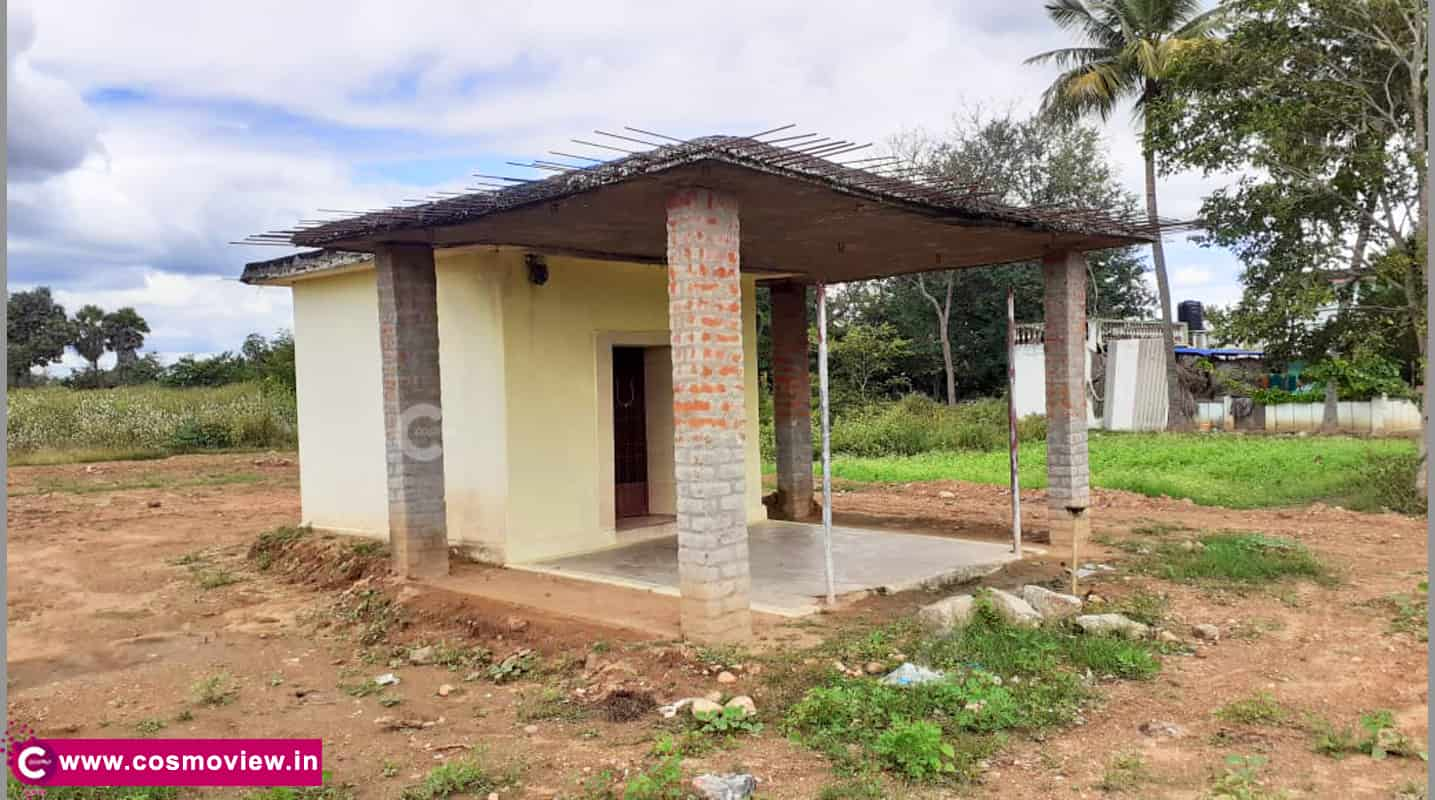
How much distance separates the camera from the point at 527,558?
891 centimetres

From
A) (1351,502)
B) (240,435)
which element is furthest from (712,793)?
(240,435)

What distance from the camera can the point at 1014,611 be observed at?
649cm

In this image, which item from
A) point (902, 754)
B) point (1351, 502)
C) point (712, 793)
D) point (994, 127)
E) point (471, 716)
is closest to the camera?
point (712, 793)

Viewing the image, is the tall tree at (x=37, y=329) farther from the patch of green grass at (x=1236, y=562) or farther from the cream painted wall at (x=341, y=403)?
the patch of green grass at (x=1236, y=562)

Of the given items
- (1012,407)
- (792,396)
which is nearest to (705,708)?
(1012,407)

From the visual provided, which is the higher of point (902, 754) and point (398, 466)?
point (398, 466)

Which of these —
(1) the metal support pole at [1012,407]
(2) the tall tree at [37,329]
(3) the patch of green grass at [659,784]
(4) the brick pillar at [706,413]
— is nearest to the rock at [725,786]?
(3) the patch of green grass at [659,784]

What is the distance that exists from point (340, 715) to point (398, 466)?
10.3ft

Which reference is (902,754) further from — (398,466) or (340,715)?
(398,466)

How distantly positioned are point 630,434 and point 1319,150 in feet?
31.1

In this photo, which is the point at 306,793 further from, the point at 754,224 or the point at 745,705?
the point at 754,224

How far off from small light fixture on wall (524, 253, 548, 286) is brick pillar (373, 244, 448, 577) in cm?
88

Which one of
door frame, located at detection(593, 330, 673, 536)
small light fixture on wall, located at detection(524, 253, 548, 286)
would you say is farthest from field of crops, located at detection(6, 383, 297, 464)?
small light fixture on wall, located at detection(524, 253, 548, 286)

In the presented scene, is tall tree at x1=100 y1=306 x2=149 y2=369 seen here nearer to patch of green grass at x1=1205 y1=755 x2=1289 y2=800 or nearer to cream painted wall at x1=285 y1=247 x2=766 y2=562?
cream painted wall at x1=285 y1=247 x2=766 y2=562
